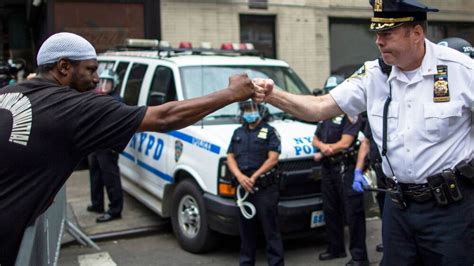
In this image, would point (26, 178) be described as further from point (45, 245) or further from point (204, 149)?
point (204, 149)

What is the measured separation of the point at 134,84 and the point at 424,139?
505cm

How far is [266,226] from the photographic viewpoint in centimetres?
468

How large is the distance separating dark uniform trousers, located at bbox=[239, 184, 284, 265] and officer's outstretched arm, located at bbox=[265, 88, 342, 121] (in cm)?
166

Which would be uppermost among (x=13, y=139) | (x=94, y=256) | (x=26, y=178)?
(x=13, y=139)

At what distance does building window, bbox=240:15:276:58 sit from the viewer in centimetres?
1254

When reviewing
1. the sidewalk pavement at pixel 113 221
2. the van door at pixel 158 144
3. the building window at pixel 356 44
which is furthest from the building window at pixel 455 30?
the sidewalk pavement at pixel 113 221

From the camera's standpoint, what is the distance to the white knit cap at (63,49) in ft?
8.16

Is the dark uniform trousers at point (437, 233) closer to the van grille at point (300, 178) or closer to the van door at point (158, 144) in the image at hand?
the van grille at point (300, 178)

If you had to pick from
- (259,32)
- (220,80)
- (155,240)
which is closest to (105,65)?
(220,80)

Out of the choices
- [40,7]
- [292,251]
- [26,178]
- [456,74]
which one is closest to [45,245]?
[26,178]

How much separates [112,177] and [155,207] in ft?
2.30

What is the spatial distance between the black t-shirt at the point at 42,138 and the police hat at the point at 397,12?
128cm

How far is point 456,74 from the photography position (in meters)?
2.60

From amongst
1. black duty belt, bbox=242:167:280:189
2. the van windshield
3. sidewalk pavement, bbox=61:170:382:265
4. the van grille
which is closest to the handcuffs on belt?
black duty belt, bbox=242:167:280:189
